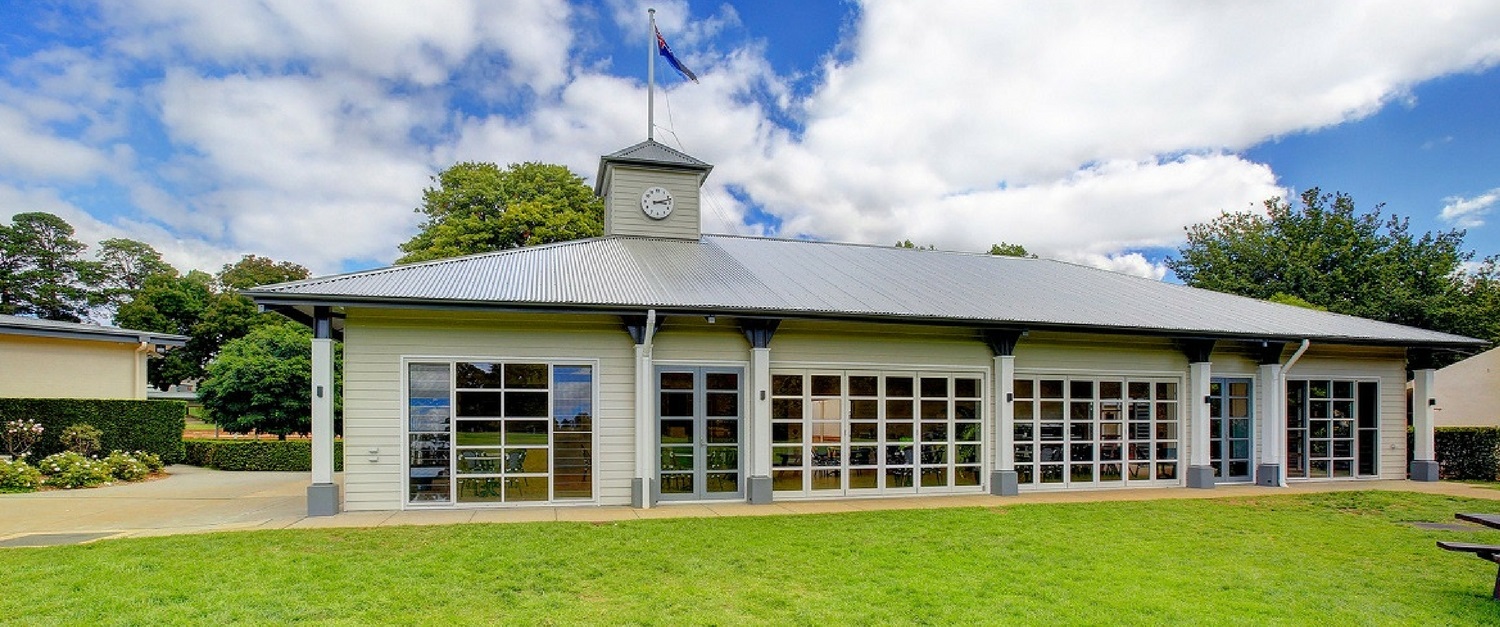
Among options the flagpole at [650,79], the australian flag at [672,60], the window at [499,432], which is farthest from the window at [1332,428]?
the flagpole at [650,79]

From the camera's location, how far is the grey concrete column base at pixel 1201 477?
Result: 12250mm

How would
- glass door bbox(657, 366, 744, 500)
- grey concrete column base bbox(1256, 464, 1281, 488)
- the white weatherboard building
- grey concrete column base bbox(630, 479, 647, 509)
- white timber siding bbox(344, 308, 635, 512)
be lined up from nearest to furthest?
white timber siding bbox(344, 308, 635, 512), the white weatherboard building, grey concrete column base bbox(630, 479, 647, 509), glass door bbox(657, 366, 744, 500), grey concrete column base bbox(1256, 464, 1281, 488)

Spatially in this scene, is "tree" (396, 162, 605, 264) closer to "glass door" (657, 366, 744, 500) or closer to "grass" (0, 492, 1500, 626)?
"glass door" (657, 366, 744, 500)

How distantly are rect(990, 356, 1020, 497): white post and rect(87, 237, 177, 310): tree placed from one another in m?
42.8

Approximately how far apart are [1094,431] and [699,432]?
6650mm

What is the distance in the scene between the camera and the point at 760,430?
10320 mm

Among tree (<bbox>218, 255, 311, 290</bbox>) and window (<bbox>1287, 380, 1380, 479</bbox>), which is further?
tree (<bbox>218, 255, 311, 290</bbox>)

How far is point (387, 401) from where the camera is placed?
938 cm

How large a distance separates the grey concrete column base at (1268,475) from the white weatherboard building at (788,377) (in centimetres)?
6

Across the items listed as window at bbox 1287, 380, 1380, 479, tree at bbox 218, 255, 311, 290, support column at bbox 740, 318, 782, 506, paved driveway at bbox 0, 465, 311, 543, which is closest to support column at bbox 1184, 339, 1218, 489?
window at bbox 1287, 380, 1380, 479

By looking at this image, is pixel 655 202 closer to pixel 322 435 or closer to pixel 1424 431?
pixel 322 435

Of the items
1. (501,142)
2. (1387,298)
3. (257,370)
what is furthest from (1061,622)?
(1387,298)


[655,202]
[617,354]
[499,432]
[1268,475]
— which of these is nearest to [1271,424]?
[1268,475]

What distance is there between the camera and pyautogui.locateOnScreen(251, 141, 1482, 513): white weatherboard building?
31.1ft
